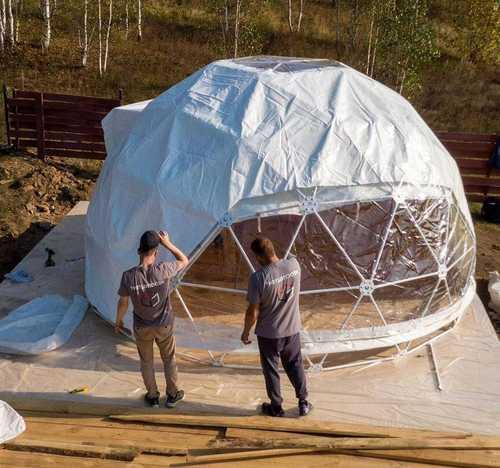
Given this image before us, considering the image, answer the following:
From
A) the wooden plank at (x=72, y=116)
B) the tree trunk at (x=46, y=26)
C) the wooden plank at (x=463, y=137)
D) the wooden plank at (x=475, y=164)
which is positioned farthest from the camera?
the tree trunk at (x=46, y=26)

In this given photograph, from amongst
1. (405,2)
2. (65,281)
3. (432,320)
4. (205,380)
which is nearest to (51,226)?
(65,281)

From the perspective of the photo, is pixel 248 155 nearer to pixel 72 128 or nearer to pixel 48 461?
pixel 48 461

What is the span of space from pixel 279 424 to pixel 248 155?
8.73 ft

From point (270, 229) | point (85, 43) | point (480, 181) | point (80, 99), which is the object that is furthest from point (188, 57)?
point (270, 229)

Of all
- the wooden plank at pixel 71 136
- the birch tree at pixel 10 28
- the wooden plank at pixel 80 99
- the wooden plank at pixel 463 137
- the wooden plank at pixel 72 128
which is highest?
the birch tree at pixel 10 28

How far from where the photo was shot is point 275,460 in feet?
15.5

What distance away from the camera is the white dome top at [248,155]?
19.7ft

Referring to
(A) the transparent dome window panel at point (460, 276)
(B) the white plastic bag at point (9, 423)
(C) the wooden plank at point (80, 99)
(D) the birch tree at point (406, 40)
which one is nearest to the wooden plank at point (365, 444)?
(B) the white plastic bag at point (9, 423)

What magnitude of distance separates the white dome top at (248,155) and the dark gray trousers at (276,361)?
4.78 feet

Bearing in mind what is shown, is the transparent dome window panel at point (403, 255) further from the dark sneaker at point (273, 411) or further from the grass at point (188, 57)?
the grass at point (188, 57)

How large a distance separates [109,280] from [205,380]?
1.65 m

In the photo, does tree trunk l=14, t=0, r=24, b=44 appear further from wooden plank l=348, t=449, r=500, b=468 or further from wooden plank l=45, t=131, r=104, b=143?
wooden plank l=348, t=449, r=500, b=468

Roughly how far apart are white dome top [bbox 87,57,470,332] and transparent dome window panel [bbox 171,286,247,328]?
94 centimetres

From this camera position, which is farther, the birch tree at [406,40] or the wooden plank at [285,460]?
the birch tree at [406,40]
